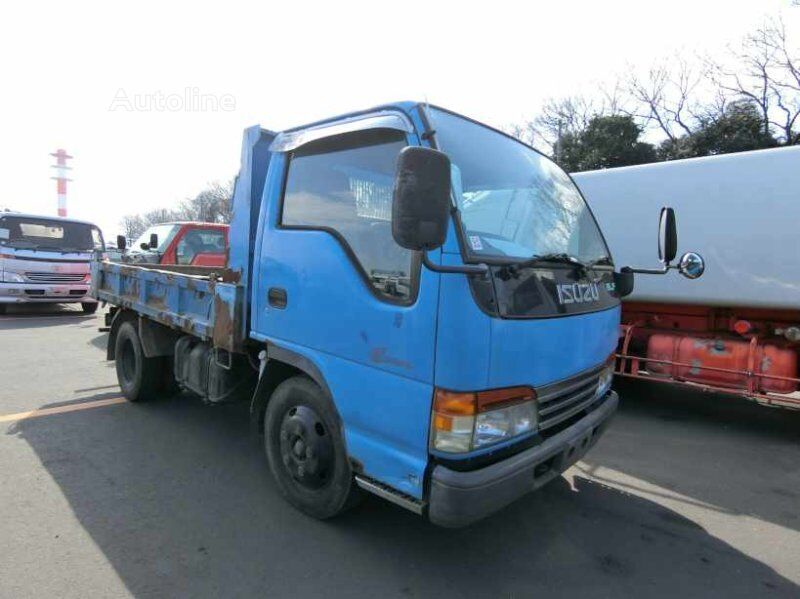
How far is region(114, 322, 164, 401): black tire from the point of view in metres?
5.12

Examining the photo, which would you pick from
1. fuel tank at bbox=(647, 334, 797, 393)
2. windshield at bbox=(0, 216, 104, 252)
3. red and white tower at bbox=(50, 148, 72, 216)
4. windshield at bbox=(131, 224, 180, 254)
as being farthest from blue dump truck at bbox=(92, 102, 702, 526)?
red and white tower at bbox=(50, 148, 72, 216)

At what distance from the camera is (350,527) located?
9.82 feet

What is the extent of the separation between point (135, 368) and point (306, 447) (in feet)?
10.6

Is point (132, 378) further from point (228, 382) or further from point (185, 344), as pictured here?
point (228, 382)

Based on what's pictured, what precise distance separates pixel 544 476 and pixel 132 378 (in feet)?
14.7

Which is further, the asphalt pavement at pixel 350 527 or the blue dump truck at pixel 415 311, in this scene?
the asphalt pavement at pixel 350 527

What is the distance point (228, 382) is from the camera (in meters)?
3.80

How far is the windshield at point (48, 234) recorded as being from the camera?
37.0ft

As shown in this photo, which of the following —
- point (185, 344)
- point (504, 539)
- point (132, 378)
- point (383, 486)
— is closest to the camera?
point (383, 486)

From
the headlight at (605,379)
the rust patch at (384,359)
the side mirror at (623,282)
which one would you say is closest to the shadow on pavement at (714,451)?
the headlight at (605,379)

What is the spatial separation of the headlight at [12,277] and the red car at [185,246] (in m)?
3.05

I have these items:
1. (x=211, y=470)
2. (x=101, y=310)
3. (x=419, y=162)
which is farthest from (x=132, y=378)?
(x=101, y=310)

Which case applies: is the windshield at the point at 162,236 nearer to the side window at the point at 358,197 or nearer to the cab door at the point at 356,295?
the cab door at the point at 356,295

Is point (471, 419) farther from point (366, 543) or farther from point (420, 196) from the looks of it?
point (366, 543)
